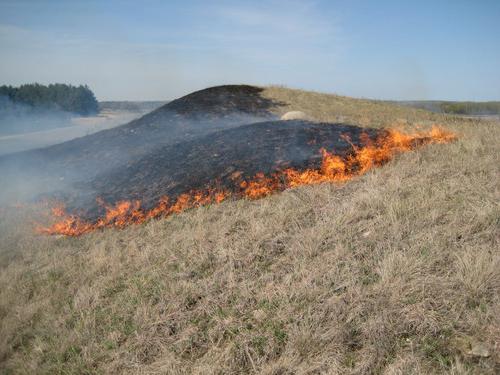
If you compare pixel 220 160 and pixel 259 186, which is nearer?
pixel 259 186

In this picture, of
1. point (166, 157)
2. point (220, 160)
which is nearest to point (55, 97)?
point (166, 157)

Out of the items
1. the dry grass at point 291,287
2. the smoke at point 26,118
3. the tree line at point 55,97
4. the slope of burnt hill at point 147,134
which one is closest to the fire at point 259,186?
the dry grass at point 291,287

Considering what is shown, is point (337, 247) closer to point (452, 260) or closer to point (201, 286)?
point (452, 260)

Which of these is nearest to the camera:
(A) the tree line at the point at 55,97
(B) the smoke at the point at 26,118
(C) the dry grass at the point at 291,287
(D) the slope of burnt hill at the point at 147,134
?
(C) the dry grass at the point at 291,287

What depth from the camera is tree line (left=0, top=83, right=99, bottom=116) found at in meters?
47.6

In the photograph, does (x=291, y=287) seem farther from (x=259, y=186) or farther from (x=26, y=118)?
(x=26, y=118)

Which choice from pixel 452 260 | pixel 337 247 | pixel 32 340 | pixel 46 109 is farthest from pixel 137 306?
pixel 46 109

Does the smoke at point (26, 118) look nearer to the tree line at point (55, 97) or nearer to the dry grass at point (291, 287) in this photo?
the tree line at point (55, 97)

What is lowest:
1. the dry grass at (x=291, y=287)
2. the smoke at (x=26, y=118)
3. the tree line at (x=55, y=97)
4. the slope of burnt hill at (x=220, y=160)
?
the dry grass at (x=291, y=287)

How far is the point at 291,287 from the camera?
4305 mm

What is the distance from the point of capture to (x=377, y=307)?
3.64m

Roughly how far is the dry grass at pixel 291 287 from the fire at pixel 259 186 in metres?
0.57

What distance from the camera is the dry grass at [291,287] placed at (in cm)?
335

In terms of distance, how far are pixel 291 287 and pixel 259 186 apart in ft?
13.4
